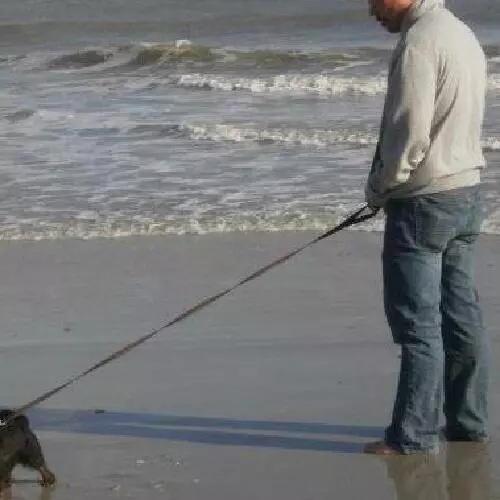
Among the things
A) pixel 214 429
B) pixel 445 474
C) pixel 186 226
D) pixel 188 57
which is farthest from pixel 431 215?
pixel 188 57

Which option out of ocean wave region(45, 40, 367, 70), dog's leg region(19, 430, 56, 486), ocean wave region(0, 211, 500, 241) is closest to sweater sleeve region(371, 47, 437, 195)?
dog's leg region(19, 430, 56, 486)

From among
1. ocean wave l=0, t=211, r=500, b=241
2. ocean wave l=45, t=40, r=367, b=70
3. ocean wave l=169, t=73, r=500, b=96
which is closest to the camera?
ocean wave l=0, t=211, r=500, b=241

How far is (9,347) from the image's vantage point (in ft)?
19.3

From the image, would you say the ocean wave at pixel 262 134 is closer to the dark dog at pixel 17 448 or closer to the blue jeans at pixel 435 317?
the blue jeans at pixel 435 317

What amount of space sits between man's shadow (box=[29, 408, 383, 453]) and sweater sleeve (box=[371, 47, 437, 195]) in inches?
39.9

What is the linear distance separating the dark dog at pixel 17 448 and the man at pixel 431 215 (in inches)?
42.2

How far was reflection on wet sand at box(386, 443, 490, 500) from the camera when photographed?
4062 millimetres

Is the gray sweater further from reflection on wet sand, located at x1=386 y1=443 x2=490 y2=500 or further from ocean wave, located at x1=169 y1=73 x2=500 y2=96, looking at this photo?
ocean wave, located at x1=169 y1=73 x2=500 y2=96

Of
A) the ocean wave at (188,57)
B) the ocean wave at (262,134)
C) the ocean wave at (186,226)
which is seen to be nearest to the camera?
the ocean wave at (186,226)

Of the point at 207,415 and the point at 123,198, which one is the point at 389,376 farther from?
the point at 123,198

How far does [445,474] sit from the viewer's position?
421 cm

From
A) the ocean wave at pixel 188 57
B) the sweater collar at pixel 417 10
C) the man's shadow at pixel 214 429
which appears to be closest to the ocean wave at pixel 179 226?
the man's shadow at pixel 214 429

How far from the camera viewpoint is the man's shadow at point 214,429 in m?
4.57

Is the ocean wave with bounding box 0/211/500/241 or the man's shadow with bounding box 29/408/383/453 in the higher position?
the man's shadow with bounding box 29/408/383/453
